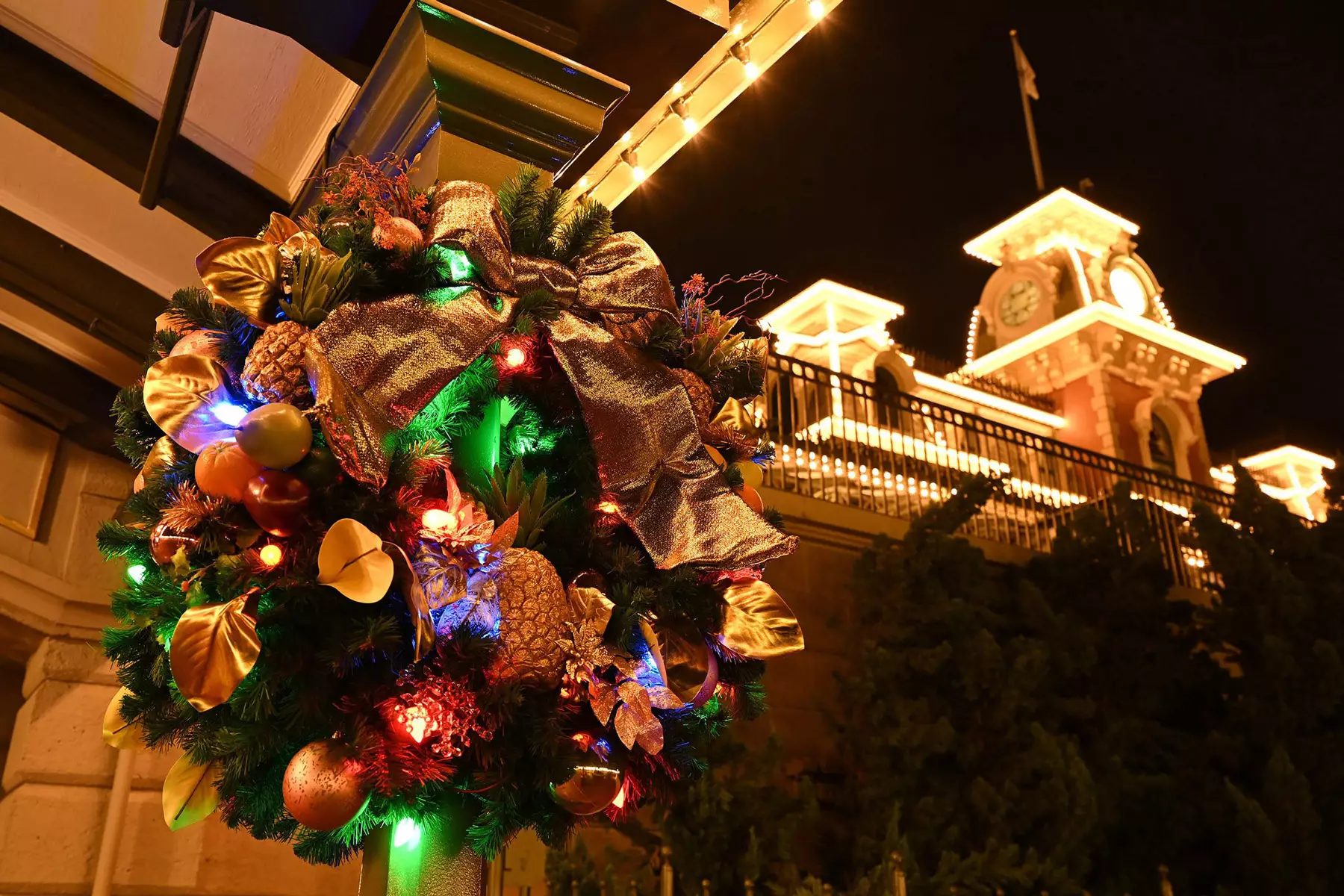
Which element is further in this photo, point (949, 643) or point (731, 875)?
point (949, 643)

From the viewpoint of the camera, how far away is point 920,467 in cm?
969

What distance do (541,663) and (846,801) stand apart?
4960mm

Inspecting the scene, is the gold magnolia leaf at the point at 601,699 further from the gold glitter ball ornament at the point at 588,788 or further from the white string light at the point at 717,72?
the white string light at the point at 717,72

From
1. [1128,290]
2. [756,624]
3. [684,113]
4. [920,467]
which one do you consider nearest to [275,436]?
[756,624]

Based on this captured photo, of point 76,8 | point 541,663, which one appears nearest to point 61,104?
point 76,8

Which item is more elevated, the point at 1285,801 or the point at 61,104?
the point at 61,104

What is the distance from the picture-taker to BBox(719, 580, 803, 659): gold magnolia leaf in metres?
1.68

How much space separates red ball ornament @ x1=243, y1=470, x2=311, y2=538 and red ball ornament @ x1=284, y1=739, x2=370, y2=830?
11.9 inches

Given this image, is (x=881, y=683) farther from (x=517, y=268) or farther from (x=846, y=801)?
(x=517, y=268)

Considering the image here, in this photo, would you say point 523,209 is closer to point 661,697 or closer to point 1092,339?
point 661,697

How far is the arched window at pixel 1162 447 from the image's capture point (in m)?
16.6

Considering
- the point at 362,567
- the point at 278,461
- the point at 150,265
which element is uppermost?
the point at 150,265

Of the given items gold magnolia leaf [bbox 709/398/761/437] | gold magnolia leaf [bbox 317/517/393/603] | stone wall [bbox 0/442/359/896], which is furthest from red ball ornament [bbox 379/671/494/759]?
stone wall [bbox 0/442/359/896]

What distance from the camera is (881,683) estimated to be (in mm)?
5965
